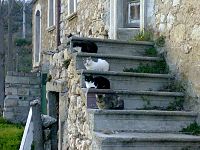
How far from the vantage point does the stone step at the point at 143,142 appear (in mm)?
3354

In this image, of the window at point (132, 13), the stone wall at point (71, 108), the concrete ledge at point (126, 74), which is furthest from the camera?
the window at point (132, 13)

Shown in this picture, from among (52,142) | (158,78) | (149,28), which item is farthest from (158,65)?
(52,142)

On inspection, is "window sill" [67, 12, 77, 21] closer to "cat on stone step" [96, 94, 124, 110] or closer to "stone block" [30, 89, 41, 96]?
"stone block" [30, 89, 41, 96]

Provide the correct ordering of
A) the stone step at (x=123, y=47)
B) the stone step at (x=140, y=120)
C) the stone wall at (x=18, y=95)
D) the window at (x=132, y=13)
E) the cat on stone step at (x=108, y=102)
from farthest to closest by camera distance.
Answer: the stone wall at (x=18, y=95)
the window at (x=132, y=13)
the stone step at (x=123, y=47)
the cat on stone step at (x=108, y=102)
the stone step at (x=140, y=120)

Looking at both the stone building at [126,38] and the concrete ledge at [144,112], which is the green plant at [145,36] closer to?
the stone building at [126,38]

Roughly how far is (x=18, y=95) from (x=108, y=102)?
6540mm

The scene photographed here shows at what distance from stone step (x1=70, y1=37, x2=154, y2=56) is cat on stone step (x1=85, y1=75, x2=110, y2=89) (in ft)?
2.84

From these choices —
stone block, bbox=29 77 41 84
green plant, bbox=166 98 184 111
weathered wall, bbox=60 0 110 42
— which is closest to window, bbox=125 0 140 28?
weathered wall, bbox=60 0 110 42

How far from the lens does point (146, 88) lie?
15.0 ft

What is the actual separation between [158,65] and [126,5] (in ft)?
6.39

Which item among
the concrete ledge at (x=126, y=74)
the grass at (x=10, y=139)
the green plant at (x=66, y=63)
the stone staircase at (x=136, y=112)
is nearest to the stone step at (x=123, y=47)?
the stone staircase at (x=136, y=112)

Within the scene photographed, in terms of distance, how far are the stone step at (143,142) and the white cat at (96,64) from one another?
106cm

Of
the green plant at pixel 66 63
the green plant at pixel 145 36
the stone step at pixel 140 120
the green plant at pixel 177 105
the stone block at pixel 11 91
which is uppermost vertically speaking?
the green plant at pixel 145 36

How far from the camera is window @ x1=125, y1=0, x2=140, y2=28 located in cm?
637
